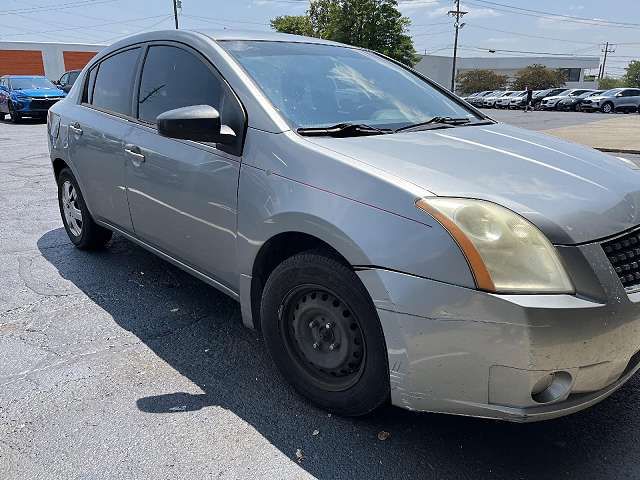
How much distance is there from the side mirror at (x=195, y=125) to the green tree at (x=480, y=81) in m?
77.4

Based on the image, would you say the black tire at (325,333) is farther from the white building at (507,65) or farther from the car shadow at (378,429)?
the white building at (507,65)

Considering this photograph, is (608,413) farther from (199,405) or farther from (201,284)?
(201,284)

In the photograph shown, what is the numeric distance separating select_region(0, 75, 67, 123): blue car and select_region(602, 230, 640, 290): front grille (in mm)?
19398

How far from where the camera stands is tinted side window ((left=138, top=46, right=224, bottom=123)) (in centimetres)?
304

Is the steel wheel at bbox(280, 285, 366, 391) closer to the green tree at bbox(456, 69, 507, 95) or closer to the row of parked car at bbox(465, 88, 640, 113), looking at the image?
the row of parked car at bbox(465, 88, 640, 113)

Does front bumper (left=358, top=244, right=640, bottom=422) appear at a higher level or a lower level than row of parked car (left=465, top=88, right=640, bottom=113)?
higher

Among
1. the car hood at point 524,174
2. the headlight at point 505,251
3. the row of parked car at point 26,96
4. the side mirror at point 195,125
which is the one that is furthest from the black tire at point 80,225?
the row of parked car at point 26,96

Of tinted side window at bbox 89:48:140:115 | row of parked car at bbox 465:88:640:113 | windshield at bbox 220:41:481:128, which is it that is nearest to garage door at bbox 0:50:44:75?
row of parked car at bbox 465:88:640:113

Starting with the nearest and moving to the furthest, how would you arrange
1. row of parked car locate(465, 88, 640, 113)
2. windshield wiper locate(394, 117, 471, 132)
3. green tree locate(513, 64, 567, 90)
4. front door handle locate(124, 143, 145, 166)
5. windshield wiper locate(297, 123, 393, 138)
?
windshield wiper locate(297, 123, 393, 138) < windshield wiper locate(394, 117, 471, 132) < front door handle locate(124, 143, 145, 166) < row of parked car locate(465, 88, 640, 113) < green tree locate(513, 64, 567, 90)

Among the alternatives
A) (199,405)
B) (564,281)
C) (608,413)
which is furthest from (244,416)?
(608,413)

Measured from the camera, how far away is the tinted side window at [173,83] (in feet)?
9.97

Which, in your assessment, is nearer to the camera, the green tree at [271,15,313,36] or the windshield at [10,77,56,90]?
the windshield at [10,77,56,90]

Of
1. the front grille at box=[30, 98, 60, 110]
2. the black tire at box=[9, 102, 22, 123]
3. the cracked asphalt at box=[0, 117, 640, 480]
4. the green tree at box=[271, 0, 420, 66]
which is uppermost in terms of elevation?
the green tree at box=[271, 0, 420, 66]

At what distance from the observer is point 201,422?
8.29 ft
